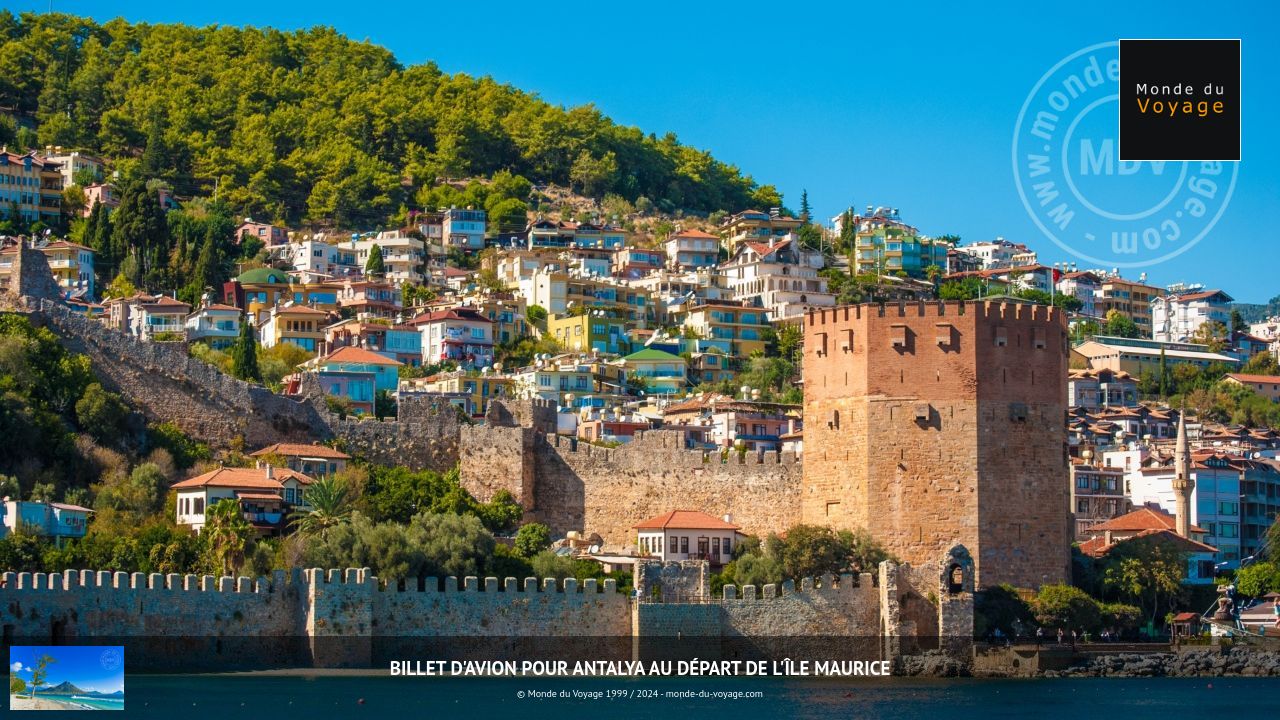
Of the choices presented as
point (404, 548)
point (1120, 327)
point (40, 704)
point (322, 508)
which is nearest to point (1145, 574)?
point (404, 548)

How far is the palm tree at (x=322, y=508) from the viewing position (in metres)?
50.9

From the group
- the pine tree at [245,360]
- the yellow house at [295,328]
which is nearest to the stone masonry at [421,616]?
the pine tree at [245,360]

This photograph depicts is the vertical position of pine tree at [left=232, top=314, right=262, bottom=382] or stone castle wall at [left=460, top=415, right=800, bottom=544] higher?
pine tree at [left=232, top=314, right=262, bottom=382]

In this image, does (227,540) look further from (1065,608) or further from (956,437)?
(1065,608)

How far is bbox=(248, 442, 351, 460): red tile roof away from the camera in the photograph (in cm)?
5662

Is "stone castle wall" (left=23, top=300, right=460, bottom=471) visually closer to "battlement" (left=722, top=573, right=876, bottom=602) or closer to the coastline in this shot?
"battlement" (left=722, top=573, right=876, bottom=602)

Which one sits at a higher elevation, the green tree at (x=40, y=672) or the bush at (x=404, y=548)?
the bush at (x=404, y=548)

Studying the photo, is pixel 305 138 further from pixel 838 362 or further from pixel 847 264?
pixel 838 362

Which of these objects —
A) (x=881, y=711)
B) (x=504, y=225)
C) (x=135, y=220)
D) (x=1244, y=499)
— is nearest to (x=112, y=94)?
(x=504, y=225)

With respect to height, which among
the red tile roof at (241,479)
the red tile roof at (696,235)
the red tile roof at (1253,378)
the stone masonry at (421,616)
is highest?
the red tile roof at (696,235)

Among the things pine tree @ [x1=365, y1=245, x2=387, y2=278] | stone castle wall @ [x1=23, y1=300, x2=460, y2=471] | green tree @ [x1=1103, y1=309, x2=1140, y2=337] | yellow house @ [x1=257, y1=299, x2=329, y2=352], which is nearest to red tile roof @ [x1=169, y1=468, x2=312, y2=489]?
stone castle wall @ [x1=23, y1=300, x2=460, y2=471]

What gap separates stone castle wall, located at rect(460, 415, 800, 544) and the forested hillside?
53.8 metres

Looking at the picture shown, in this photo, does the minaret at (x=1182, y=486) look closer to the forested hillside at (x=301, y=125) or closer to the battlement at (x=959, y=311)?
the battlement at (x=959, y=311)

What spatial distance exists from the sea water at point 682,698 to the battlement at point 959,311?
796 centimetres
